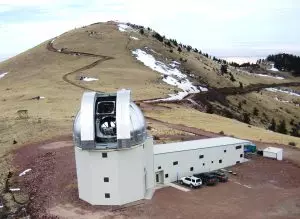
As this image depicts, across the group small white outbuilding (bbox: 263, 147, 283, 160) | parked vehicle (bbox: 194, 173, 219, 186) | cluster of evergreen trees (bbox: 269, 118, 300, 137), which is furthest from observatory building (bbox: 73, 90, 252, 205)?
cluster of evergreen trees (bbox: 269, 118, 300, 137)

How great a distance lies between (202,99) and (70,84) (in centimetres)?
2824

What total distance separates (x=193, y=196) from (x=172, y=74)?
8082cm

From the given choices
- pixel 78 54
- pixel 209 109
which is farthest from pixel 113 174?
pixel 78 54

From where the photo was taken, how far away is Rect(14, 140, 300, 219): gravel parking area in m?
30.1

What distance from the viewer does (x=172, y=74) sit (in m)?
112

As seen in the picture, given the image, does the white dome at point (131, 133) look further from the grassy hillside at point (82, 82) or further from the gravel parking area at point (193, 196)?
the grassy hillside at point (82, 82)

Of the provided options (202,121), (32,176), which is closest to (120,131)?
(32,176)

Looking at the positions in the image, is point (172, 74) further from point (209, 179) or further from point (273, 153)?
point (209, 179)

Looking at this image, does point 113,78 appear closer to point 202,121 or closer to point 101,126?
point 202,121

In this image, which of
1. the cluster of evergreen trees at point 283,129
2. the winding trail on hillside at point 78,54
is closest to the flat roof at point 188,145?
the cluster of evergreen trees at point 283,129

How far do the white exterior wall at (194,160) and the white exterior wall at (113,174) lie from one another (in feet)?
12.2

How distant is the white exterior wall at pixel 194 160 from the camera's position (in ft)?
118

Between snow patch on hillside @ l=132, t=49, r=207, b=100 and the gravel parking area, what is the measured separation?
44.5 meters

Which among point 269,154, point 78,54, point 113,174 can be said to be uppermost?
point 78,54
